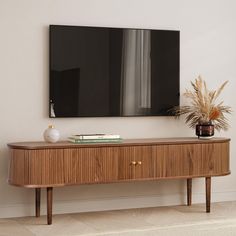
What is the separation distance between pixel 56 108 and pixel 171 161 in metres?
1.11

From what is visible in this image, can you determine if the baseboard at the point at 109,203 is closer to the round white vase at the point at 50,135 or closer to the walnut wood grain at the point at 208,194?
the walnut wood grain at the point at 208,194

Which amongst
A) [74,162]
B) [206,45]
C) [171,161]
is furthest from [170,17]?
[74,162]

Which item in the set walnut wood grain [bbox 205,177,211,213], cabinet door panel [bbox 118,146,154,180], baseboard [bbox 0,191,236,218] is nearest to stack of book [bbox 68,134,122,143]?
cabinet door panel [bbox 118,146,154,180]

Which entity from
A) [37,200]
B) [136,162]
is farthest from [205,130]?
[37,200]

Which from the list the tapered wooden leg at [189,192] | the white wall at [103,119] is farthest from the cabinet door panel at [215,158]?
the white wall at [103,119]

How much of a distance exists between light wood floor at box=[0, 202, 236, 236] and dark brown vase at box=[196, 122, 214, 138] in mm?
696

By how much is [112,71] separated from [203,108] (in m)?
0.91

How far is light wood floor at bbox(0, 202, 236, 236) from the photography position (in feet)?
15.3

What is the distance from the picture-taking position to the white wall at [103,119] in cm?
520

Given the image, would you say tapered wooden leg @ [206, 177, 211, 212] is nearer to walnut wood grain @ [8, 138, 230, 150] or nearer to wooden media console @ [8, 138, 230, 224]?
wooden media console @ [8, 138, 230, 224]

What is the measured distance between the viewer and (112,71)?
5.49 meters

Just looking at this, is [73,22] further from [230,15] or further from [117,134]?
[230,15]

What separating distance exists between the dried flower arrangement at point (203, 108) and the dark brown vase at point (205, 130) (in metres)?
0.04

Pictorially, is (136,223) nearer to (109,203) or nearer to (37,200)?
(109,203)
